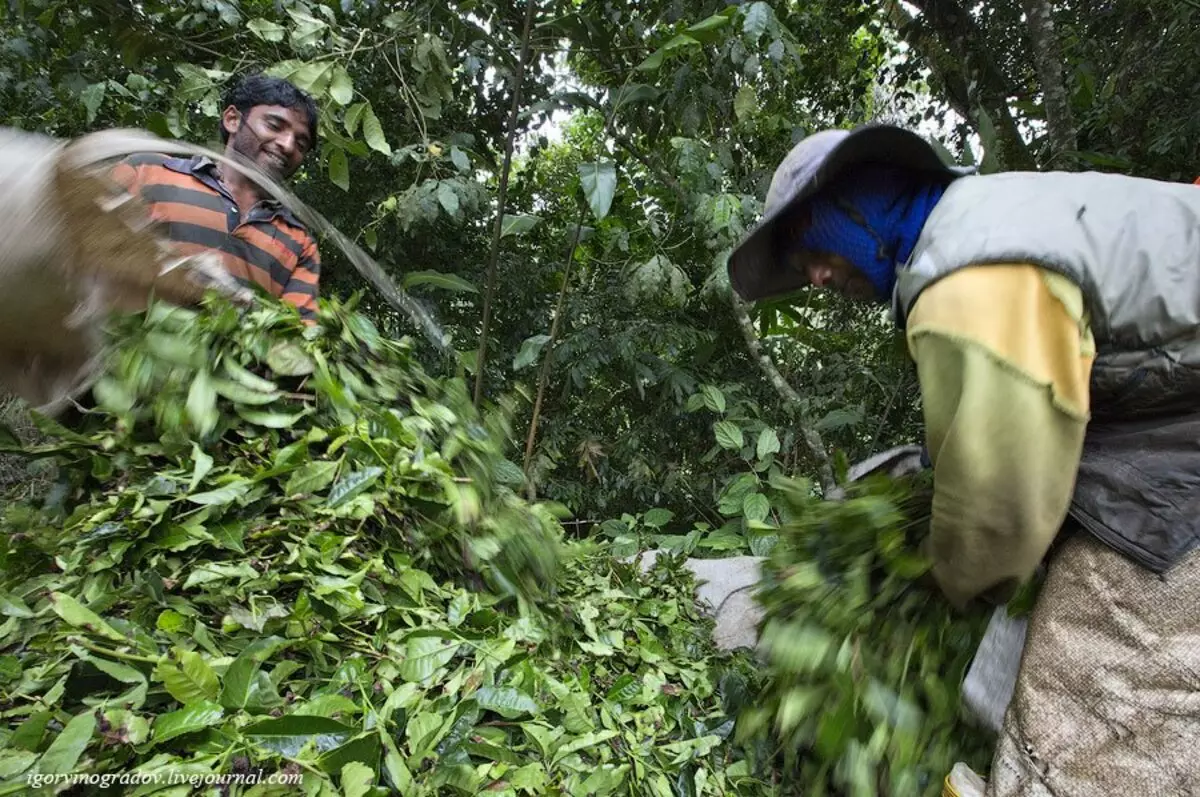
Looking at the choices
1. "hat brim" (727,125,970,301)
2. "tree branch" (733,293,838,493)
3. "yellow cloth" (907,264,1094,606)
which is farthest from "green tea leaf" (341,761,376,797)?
"tree branch" (733,293,838,493)

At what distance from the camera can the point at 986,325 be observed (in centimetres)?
87

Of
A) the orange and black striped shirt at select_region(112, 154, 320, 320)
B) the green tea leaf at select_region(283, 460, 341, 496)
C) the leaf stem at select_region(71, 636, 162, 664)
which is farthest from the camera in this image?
the orange and black striped shirt at select_region(112, 154, 320, 320)

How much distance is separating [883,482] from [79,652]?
4.16 ft

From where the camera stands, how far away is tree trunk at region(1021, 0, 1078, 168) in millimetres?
2990

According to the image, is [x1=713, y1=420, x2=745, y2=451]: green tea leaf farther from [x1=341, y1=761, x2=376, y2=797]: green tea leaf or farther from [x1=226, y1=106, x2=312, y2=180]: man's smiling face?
[x1=341, y1=761, x2=376, y2=797]: green tea leaf

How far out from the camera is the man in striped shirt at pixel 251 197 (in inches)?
57.7

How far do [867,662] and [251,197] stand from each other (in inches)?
68.4

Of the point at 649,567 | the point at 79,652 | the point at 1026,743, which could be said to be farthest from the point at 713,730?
the point at 79,652

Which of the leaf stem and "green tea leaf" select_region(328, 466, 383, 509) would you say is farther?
"green tea leaf" select_region(328, 466, 383, 509)

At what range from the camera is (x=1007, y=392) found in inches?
33.9

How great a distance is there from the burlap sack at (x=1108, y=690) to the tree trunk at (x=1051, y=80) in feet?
8.73

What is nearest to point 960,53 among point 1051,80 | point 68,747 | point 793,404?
point 1051,80

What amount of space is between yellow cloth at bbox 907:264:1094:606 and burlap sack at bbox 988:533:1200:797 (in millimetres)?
135

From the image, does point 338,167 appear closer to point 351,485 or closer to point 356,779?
point 351,485
